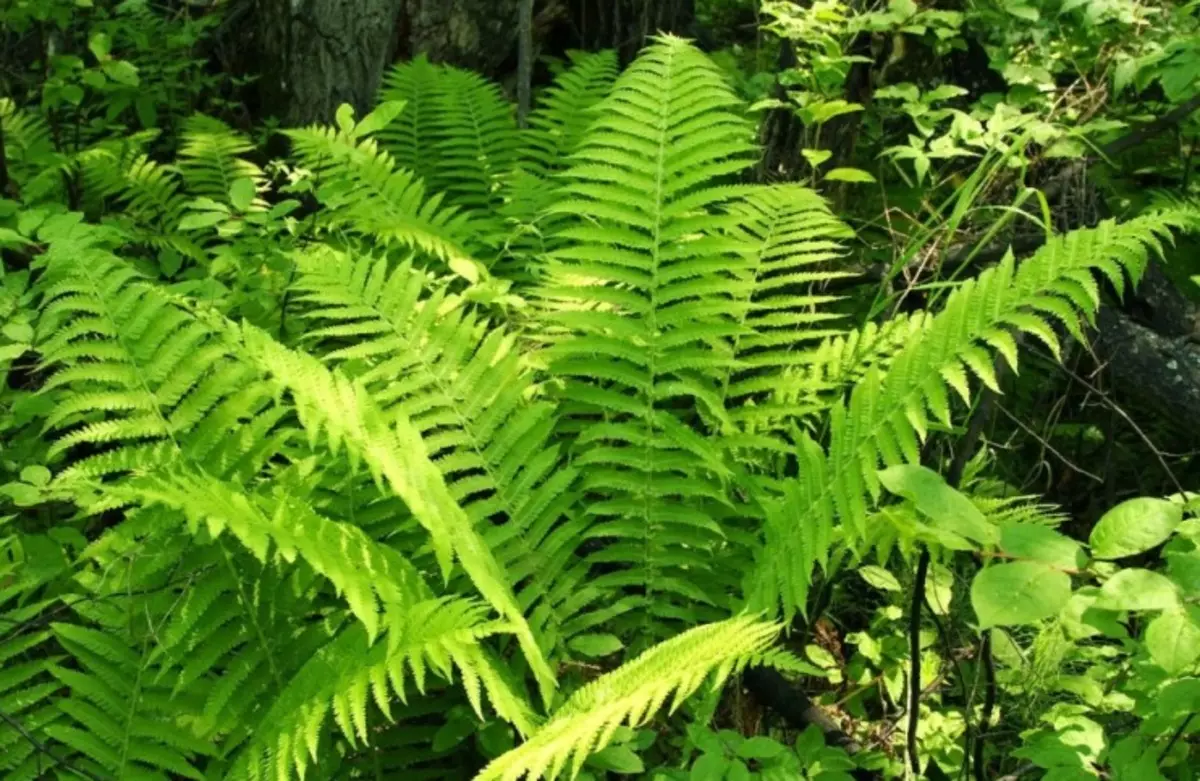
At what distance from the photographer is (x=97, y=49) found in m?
2.99

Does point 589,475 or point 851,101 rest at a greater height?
point 851,101

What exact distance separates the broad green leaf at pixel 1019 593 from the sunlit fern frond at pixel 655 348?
2.65 feet

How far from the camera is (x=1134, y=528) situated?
1.21 meters

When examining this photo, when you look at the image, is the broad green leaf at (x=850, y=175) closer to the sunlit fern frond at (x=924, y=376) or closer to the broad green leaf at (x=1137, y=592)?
the sunlit fern frond at (x=924, y=376)

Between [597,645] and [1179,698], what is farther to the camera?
[597,645]

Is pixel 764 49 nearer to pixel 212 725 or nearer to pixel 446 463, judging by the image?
pixel 446 463

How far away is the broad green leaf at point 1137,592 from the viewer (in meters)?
1.15

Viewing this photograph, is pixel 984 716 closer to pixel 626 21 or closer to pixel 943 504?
pixel 943 504

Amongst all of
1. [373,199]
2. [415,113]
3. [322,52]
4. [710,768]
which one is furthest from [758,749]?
[322,52]

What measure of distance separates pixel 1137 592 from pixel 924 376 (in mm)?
723

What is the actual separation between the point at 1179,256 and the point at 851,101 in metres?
0.93

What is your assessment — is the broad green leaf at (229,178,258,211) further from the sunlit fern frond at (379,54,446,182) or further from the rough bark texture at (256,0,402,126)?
the rough bark texture at (256,0,402,126)

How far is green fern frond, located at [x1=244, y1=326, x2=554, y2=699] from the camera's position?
155 centimetres

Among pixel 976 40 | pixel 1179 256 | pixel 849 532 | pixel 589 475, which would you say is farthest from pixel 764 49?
pixel 849 532
